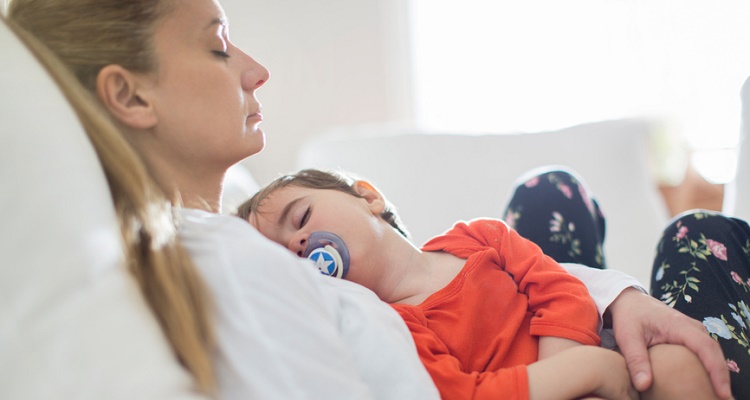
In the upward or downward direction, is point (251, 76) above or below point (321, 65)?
above

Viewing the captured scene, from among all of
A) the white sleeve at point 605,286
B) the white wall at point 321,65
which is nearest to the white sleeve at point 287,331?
the white sleeve at point 605,286

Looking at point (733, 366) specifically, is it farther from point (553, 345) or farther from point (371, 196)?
point (371, 196)

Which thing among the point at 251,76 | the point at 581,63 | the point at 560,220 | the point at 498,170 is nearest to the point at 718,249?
the point at 560,220

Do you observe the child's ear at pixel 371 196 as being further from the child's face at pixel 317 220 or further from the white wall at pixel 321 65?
the white wall at pixel 321 65

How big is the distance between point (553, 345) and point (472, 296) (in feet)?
0.41

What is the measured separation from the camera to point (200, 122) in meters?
0.89

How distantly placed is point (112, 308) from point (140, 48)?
1.25ft

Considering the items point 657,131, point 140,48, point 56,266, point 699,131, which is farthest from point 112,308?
point 699,131

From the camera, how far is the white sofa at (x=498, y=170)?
189 cm

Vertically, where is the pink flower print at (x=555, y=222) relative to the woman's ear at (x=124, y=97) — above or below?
below

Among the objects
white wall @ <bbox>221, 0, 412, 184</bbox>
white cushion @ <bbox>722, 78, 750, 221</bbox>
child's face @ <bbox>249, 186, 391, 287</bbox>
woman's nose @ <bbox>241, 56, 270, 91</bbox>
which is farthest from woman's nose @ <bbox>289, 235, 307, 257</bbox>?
white wall @ <bbox>221, 0, 412, 184</bbox>

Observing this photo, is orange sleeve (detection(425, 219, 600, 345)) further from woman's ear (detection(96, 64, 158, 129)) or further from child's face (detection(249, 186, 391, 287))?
woman's ear (detection(96, 64, 158, 129))

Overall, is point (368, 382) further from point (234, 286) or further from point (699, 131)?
Answer: point (699, 131)

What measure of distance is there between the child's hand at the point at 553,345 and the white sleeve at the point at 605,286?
115mm
